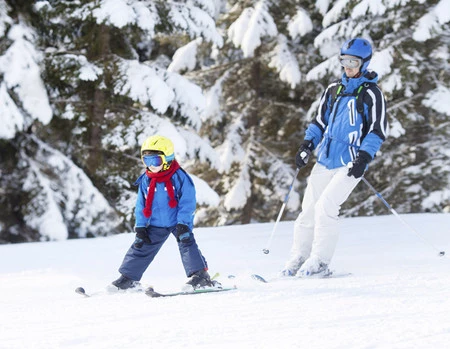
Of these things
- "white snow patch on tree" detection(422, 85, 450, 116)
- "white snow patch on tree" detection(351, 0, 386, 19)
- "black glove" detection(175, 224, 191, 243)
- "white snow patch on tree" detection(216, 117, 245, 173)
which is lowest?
"white snow patch on tree" detection(216, 117, 245, 173)

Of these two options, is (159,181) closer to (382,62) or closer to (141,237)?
(141,237)

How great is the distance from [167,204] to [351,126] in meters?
1.57

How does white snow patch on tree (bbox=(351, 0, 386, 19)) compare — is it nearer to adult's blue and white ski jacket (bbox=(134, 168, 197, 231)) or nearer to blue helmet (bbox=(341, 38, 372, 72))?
blue helmet (bbox=(341, 38, 372, 72))

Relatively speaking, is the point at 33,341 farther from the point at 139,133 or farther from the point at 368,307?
the point at 139,133

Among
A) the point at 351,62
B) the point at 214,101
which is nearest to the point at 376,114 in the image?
the point at 351,62

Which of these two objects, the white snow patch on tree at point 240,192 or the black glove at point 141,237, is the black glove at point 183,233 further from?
the white snow patch on tree at point 240,192

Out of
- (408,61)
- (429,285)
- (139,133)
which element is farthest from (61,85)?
(429,285)

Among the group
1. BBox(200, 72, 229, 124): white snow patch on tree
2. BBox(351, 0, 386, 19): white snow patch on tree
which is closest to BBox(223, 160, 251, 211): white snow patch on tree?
BBox(200, 72, 229, 124): white snow patch on tree

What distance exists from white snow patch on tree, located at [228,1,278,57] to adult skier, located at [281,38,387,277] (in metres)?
9.85

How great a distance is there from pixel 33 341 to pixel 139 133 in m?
7.88

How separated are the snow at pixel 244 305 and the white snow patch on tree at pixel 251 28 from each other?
8.67 metres

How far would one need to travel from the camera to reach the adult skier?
5.13 meters

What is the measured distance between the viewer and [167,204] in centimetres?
498

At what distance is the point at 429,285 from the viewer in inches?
176
